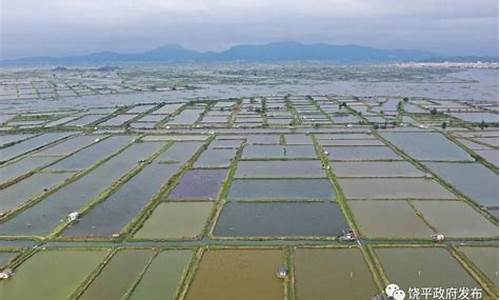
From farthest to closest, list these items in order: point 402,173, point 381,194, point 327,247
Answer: point 402,173 → point 381,194 → point 327,247

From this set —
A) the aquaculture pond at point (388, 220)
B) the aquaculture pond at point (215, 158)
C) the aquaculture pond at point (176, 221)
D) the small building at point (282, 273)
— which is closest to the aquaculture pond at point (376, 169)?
the aquaculture pond at point (388, 220)

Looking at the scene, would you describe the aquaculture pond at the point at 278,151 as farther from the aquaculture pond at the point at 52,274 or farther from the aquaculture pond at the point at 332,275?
the aquaculture pond at the point at 52,274

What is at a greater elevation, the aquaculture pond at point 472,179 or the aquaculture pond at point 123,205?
the aquaculture pond at point 472,179

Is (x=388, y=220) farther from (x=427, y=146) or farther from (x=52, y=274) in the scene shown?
(x=427, y=146)

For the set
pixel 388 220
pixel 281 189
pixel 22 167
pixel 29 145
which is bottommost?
pixel 29 145

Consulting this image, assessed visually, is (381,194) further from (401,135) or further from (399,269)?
(401,135)

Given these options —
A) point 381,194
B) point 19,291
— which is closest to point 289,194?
point 381,194

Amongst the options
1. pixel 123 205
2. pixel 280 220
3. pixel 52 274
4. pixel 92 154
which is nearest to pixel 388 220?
pixel 280 220

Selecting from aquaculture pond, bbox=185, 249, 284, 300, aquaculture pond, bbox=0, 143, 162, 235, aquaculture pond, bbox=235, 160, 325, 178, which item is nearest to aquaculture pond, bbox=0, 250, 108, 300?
aquaculture pond, bbox=0, 143, 162, 235

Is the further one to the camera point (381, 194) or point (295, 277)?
point (381, 194)

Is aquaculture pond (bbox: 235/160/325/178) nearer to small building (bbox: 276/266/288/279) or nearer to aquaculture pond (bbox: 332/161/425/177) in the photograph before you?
aquaculture pond (bbox: 332/161/425/177)

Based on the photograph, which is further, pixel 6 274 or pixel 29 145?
pixel 29 145
